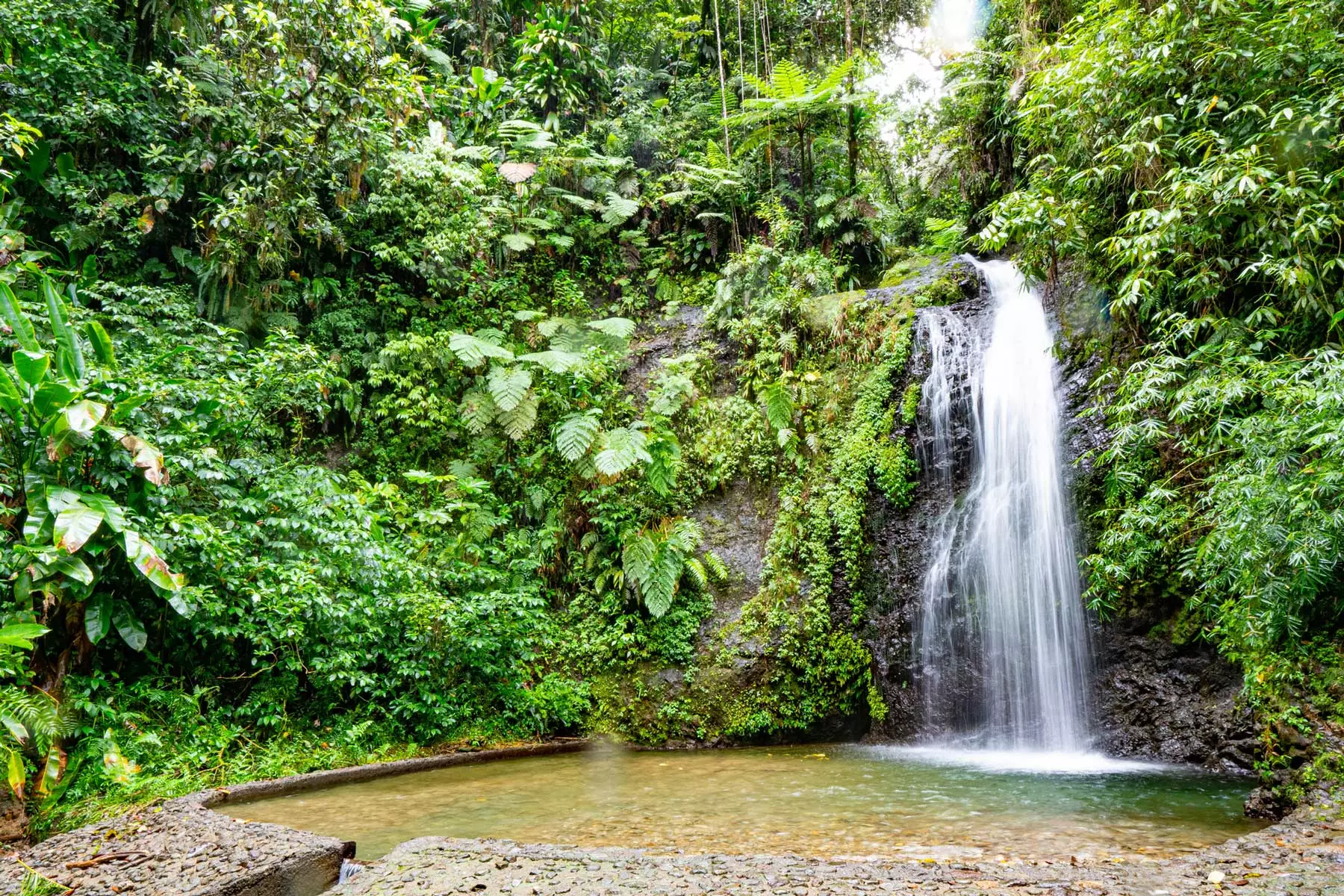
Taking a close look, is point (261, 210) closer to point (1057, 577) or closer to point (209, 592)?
point (209, 592)

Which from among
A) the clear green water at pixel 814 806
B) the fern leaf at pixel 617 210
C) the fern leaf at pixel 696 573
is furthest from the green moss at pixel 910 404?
the fern leaf at pixel 617 210

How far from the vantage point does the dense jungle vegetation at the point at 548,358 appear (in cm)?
513

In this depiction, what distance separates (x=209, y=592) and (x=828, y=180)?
11.2m

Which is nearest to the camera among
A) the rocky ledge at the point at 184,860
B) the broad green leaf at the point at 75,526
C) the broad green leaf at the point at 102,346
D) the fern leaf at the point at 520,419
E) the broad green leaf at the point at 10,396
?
the rocky ledge at the point at 184,860

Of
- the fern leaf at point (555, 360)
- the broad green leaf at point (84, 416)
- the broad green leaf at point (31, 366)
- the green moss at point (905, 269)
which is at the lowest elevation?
the broad green leaf at point (84, 416)

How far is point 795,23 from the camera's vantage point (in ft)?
52.5

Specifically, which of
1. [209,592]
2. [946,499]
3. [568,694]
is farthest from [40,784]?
[946,499]

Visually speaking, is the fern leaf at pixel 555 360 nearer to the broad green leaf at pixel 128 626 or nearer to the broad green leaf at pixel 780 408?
the broad green leaf at pixel 780 408

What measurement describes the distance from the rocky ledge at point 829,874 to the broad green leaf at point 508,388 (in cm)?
683

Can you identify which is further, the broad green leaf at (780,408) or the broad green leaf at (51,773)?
the broad green leaf at (780,408)

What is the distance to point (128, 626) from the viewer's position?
17.8 ft

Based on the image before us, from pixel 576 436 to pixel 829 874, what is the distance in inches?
268

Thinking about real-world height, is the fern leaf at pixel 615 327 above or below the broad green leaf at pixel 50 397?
above

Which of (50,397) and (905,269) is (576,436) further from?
(905,269)
